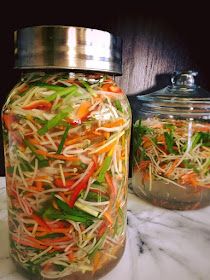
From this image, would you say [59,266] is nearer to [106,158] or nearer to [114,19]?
[106,158]

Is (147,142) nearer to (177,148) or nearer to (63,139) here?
(177,148)

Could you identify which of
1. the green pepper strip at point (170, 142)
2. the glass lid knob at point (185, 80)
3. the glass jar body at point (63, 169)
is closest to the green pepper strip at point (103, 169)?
the glass jar body at point (63, 169)

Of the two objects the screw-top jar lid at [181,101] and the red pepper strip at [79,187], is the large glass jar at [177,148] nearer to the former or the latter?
the screw-top jar lid at [181,101]

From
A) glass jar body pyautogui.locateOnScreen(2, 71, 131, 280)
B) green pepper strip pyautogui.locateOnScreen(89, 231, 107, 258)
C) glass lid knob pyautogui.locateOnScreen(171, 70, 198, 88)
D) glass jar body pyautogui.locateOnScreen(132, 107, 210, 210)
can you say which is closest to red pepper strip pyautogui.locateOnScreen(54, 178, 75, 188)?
glass jar body pyautogui.locateOnScreen(2, 71, 131, 280)

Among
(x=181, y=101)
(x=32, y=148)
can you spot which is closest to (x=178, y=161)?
(x=181, y=101)

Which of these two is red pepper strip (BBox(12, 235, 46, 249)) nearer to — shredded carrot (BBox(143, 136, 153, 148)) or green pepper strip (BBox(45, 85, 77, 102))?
green pepper strip (BBox(45, 85, 77, 102))

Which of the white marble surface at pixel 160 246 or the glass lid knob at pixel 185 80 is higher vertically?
the glass lid knob at pixel 185 80
